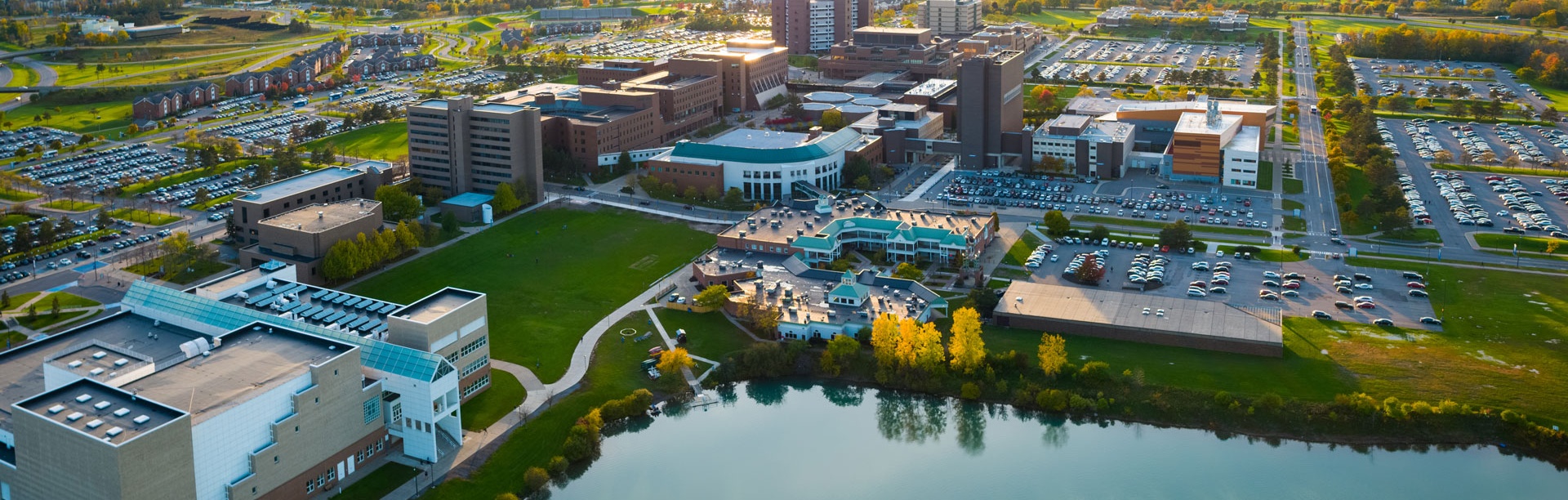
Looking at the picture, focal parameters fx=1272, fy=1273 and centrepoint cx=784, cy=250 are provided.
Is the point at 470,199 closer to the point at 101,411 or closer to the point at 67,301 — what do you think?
the point at 67,301

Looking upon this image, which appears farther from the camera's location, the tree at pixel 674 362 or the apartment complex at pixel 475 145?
the apartment complex at pixel 475 145

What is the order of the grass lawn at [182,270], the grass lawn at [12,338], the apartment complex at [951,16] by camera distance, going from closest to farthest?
the grass lawn at [12,338]
the grass lawn at [182,270]
the apartment complex at [951,16]

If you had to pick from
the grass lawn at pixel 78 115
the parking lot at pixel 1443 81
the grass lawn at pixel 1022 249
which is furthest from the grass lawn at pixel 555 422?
the parking lot at pixel 1443 81

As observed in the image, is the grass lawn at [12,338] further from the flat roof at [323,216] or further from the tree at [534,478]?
the tree at [534,478]

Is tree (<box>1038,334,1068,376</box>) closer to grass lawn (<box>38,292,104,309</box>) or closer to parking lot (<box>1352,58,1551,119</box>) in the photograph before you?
grass lawn (<box>38,292,104,309</box>)

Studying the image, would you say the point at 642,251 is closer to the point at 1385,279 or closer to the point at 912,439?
the point at 912,439

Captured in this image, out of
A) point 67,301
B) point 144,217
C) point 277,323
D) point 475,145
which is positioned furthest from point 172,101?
point 277,323

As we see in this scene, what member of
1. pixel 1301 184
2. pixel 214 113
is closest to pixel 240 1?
pixel 214 113
